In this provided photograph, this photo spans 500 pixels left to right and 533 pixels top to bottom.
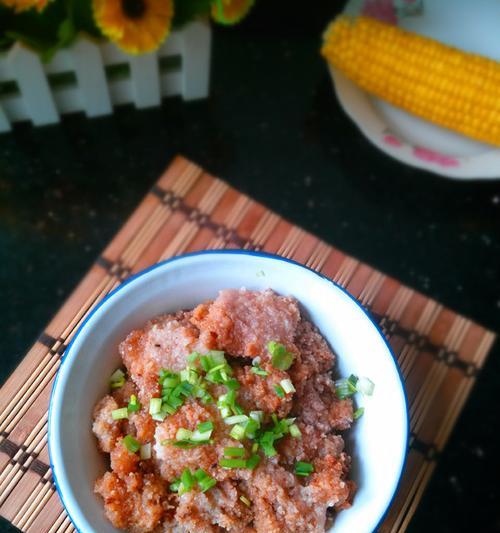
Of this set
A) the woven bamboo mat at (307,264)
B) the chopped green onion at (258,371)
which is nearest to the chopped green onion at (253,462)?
the chopped green onion at (258,371)

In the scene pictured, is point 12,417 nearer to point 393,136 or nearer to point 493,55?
point 393,136

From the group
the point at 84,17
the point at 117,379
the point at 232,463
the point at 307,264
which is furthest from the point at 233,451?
the point at 84,17

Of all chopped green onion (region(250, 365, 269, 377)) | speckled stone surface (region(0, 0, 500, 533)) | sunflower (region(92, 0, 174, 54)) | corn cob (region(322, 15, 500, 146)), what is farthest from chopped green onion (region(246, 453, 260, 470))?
corn cob (region(322, 15, 500, 146))

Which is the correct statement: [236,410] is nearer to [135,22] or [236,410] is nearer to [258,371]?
[258,371]

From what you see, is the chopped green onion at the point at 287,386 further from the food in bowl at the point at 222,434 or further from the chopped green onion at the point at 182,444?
the chopped green onion at the point at 182,444

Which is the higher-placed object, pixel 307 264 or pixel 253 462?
pixel 307 264

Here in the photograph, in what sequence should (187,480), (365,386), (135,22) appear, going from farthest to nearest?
(135,22), (365,386), (187,480)
